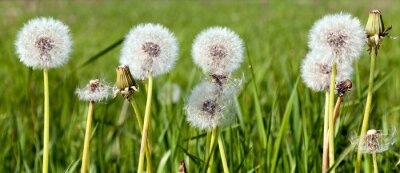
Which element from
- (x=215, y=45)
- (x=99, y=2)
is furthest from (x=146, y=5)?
(x=215, y=45)

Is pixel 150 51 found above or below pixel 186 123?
above

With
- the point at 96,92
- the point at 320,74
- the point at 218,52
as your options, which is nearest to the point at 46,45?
the point at 96,92

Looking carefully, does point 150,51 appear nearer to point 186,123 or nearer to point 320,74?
point 320,74

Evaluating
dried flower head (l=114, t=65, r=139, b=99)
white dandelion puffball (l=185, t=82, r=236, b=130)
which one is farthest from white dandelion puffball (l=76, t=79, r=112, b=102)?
white dandelion puffball (l=185, t=82, r=236, b=130)

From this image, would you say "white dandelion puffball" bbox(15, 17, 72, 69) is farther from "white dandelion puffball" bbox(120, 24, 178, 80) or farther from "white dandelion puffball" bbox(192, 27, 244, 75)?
"white dandelion puffball" bbox(192, 27, 244, 75)

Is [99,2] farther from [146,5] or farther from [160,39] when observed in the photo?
[160,39]

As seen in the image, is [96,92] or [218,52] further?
[218,52]

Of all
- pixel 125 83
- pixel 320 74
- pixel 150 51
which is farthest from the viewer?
pixel 320 74

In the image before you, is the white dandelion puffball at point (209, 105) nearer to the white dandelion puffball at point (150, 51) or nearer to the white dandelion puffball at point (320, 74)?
the white dandelion puffball at point (150, 51)
